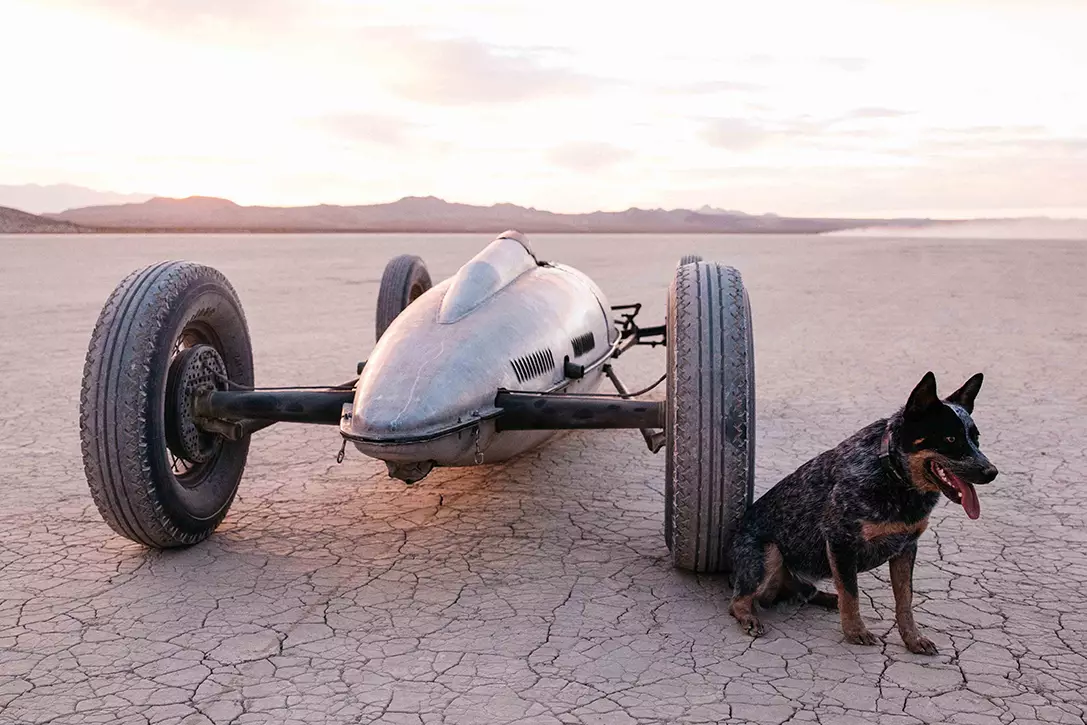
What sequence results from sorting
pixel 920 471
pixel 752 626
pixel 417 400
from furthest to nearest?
pixel 417 400 < pixel 752 626 < pixel 920 471

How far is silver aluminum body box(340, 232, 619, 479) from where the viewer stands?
14.4 feet

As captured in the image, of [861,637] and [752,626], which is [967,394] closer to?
[861,637]

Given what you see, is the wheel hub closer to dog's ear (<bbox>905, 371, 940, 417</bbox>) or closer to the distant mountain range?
dog's ear (<bbox>905, 371, 940, 417</bbox>)

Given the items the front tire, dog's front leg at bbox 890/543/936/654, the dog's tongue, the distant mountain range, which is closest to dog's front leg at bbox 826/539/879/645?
dog's front leg at bbox 890/543/936/654

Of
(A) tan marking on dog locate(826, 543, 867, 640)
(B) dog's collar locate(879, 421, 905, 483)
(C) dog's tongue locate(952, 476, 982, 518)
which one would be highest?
(B) dog's collar locate(879, 421, 905, 483)

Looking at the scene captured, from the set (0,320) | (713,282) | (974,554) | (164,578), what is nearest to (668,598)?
(713,282)

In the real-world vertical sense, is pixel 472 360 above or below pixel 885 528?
above

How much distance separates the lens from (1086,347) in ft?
42.2

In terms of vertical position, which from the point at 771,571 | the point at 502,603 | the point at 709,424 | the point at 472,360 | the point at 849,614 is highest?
the point at 472,360

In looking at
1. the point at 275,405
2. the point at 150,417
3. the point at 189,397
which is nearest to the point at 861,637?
the point at 275,405

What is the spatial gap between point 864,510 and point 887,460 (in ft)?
0.71

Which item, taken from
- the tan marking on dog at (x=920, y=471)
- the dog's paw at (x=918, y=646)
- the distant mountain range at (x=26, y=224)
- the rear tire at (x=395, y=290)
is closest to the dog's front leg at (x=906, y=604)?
the dog's paw at (x=918, y=646)

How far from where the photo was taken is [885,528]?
12.3 feet

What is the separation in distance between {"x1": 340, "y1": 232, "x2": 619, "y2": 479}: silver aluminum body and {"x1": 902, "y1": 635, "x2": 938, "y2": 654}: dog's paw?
2092 millimetres
